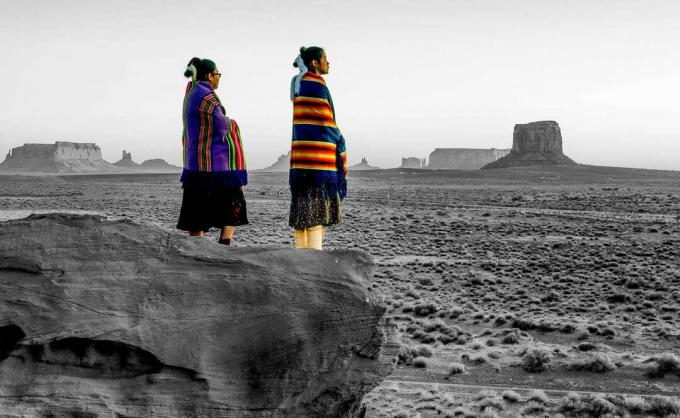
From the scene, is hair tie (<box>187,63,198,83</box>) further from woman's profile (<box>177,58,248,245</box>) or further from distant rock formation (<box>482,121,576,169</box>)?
distant rock formation (<box>482,121,576,169</box>)

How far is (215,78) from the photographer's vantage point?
5594mm

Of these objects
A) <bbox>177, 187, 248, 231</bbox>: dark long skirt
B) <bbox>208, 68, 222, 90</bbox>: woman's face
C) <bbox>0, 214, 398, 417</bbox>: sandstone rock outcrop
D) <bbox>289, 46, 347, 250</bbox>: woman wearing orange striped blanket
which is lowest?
<bbox>0, 214, 398, 417</bbox>: sandstone rock outcrop

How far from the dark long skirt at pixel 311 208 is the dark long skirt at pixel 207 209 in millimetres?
471

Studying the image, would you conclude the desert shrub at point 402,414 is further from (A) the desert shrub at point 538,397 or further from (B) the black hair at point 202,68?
(B) the black hair at point 202,68

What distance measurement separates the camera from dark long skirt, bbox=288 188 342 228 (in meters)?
5.57

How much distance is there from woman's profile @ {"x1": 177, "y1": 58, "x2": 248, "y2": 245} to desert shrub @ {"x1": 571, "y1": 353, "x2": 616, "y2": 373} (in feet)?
14.8

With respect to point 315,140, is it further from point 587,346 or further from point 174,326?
point 587,346

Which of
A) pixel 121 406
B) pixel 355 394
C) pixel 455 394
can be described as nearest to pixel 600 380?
pixel 455 394

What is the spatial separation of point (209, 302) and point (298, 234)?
1.92 m

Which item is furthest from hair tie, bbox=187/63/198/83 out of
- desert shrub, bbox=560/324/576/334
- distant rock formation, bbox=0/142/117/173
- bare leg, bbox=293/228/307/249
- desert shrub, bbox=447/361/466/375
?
distant rock formation, bbox=0/142/117/173

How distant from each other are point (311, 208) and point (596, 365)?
4111 mm

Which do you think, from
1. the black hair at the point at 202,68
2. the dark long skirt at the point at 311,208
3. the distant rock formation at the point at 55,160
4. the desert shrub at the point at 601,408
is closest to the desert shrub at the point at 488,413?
the desert shrub at the point at 601,408

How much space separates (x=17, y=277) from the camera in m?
3.85

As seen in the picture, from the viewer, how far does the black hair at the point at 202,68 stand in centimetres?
556
